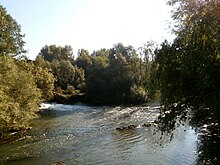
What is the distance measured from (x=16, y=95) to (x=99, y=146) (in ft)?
42.4

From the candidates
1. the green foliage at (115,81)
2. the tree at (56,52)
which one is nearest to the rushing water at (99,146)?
the green foliage at (115,81)

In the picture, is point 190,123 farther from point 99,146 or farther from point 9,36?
point 9,36

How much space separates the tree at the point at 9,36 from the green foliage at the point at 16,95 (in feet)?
12.4

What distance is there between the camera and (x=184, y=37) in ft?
43.9

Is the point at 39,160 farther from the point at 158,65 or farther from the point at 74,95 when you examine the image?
the point at 74,95

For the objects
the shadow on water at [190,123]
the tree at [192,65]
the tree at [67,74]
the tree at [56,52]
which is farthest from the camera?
the tree at [56,52]

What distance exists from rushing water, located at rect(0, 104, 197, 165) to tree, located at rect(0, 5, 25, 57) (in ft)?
34.0

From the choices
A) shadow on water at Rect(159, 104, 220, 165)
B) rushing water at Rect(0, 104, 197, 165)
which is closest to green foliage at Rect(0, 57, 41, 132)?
rushing water at Rect(0, 104, 197, 165)

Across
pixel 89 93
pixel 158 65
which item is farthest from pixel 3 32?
pixel 89 93

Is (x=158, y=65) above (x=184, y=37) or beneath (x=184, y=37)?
beneath

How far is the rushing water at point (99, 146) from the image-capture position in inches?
911

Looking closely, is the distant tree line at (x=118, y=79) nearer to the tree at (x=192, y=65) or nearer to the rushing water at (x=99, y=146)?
the rushing water at (x=99, y=146)

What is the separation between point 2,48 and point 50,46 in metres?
105

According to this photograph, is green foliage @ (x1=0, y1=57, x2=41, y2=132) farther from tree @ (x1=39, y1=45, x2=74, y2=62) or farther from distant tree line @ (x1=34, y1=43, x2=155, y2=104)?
tree @ (x1=39, y1=45, x2=74, y2=62)
